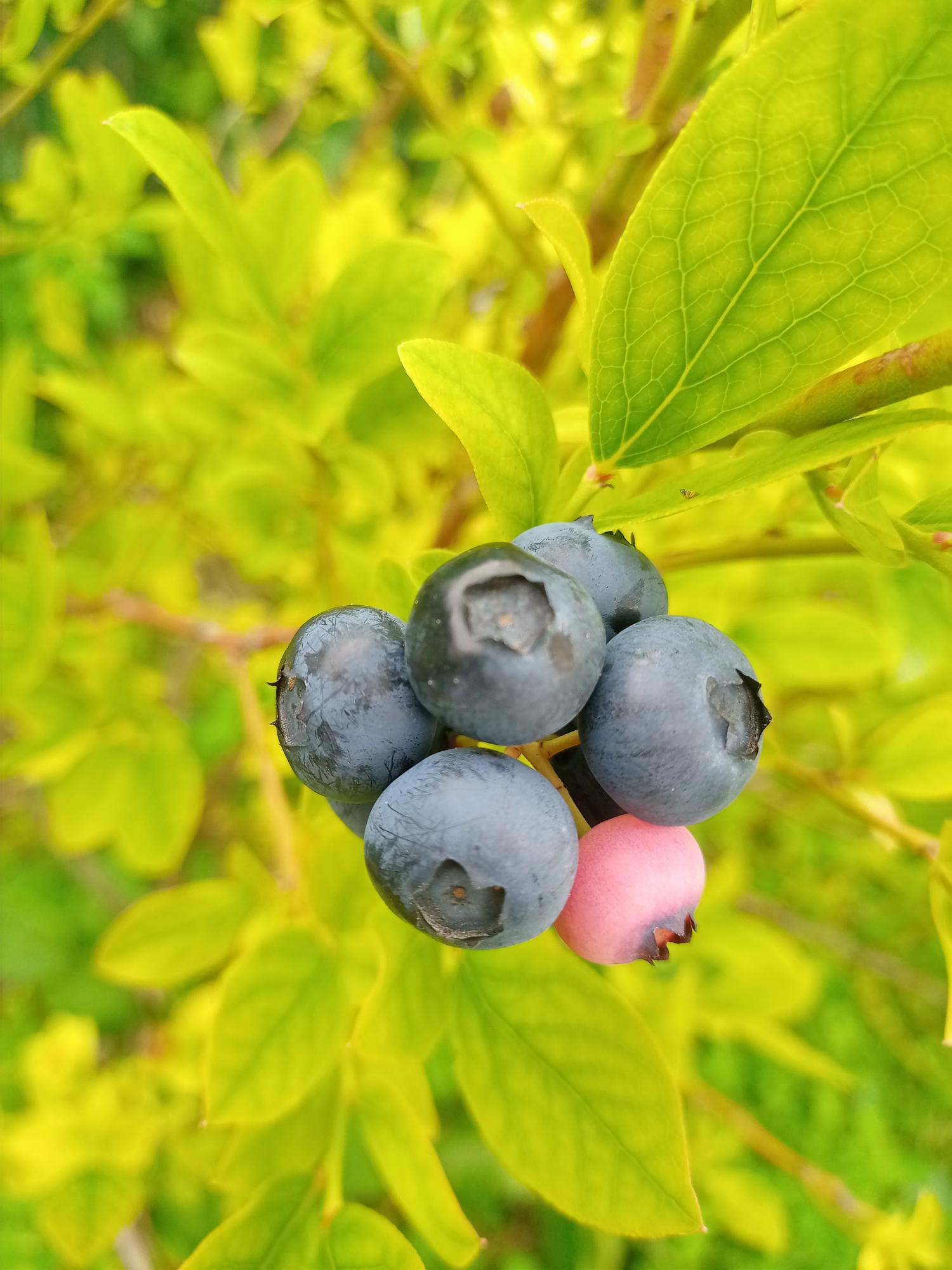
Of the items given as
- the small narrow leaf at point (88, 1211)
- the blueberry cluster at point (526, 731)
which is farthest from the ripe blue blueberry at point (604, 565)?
the small narrow leaf at point (88, 1211)

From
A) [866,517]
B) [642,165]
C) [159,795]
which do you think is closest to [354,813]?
[866,517]

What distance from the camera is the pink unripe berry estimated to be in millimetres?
432

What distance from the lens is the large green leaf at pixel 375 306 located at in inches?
29.2

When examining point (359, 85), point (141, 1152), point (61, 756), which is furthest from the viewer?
point (359, 85)

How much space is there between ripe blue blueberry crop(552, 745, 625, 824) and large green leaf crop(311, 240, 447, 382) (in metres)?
0.43

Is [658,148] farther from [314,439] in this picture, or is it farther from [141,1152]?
[141,1152]

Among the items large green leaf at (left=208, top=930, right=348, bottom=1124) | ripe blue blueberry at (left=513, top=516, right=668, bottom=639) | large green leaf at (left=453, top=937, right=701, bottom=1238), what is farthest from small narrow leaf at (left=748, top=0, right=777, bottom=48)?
large green leaf at (left=208, top=930, right=348, bottom=1124)

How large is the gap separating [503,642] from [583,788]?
0.52ft

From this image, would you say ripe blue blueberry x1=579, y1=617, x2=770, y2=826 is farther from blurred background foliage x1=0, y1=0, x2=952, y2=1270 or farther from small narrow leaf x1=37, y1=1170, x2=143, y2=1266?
small narrow leaf x1=37, y1=1170, x2=143, y2=1266

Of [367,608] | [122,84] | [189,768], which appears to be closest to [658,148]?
[367,608]

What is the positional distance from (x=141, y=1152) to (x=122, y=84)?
293 cm

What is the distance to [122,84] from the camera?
266cm

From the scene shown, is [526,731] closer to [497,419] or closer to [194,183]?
[497,419]

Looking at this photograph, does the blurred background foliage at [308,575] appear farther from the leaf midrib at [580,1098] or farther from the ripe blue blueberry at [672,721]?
the ripe blue blueberry at [672,721]
